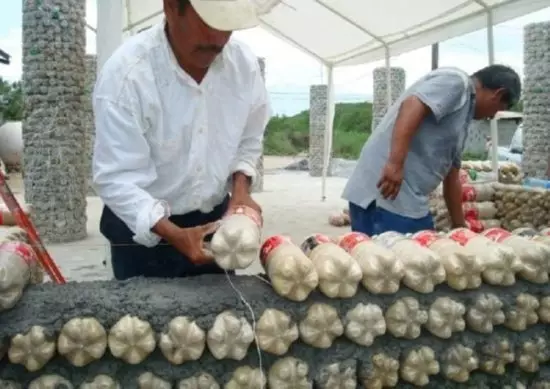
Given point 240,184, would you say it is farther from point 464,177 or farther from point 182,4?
point 464,177

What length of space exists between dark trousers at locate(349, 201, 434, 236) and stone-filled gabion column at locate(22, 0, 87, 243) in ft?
14.0

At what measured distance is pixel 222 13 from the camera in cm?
144

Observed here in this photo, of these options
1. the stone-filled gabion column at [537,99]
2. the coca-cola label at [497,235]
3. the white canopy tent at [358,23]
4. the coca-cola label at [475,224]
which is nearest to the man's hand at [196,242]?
the coca-cola label at [497,235]

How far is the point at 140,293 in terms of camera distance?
1.53 m

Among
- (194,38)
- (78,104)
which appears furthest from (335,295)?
(78,104)

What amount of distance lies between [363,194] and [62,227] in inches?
177

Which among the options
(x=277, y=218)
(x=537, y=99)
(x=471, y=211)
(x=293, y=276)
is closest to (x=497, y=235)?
(x=293, y=276)

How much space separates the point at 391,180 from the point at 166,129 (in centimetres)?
112

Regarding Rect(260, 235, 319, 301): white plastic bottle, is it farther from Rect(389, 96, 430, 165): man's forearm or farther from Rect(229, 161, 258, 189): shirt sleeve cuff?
Rect(389, 96, 430, 165): man's forearm

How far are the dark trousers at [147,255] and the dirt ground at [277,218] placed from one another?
0.50 metres

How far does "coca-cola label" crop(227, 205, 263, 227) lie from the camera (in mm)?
1610

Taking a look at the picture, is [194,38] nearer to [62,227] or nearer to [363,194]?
[363,194]

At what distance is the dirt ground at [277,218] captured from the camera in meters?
5.44

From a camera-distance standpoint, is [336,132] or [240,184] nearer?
[240,184]
